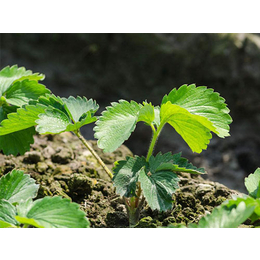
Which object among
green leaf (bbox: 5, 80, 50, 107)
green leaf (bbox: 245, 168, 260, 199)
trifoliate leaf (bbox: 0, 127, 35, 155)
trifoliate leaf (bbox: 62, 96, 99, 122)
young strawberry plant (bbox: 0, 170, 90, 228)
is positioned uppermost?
green leaf (bbox: 5, 80, 50, 107)

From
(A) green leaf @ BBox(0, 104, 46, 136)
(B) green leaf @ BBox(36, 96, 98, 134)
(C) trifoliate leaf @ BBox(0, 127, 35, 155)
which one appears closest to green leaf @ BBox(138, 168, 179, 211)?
(B) green leaf @ BBox(36, 96, 98, 134)

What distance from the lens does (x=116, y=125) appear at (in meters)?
0.95

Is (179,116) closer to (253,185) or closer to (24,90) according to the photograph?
(253,185)

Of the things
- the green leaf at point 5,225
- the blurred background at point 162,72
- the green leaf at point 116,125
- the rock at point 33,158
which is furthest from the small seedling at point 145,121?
the blurred background at point 162,72

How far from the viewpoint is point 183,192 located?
3.85 feet

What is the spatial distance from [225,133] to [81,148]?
0.78 metres

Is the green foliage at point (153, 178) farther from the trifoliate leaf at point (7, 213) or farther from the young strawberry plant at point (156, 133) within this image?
the trifoliate leaf at point (7, 213)

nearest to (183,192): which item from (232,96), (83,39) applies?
(232,96)

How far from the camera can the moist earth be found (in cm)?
108

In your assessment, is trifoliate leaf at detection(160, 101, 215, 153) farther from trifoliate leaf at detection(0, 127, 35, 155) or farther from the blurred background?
the blurred background

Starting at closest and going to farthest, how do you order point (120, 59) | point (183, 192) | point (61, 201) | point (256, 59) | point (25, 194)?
point (61, 201) < point (25, 194) < point (183, 192) < point (256, 59) < point (120, 59)

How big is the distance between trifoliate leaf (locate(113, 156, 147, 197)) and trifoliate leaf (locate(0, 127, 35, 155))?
46 centimetres

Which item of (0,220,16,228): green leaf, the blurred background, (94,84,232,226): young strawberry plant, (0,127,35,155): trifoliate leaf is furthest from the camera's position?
the blurred background

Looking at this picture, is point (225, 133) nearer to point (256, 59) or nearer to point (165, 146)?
point (165, 146)
